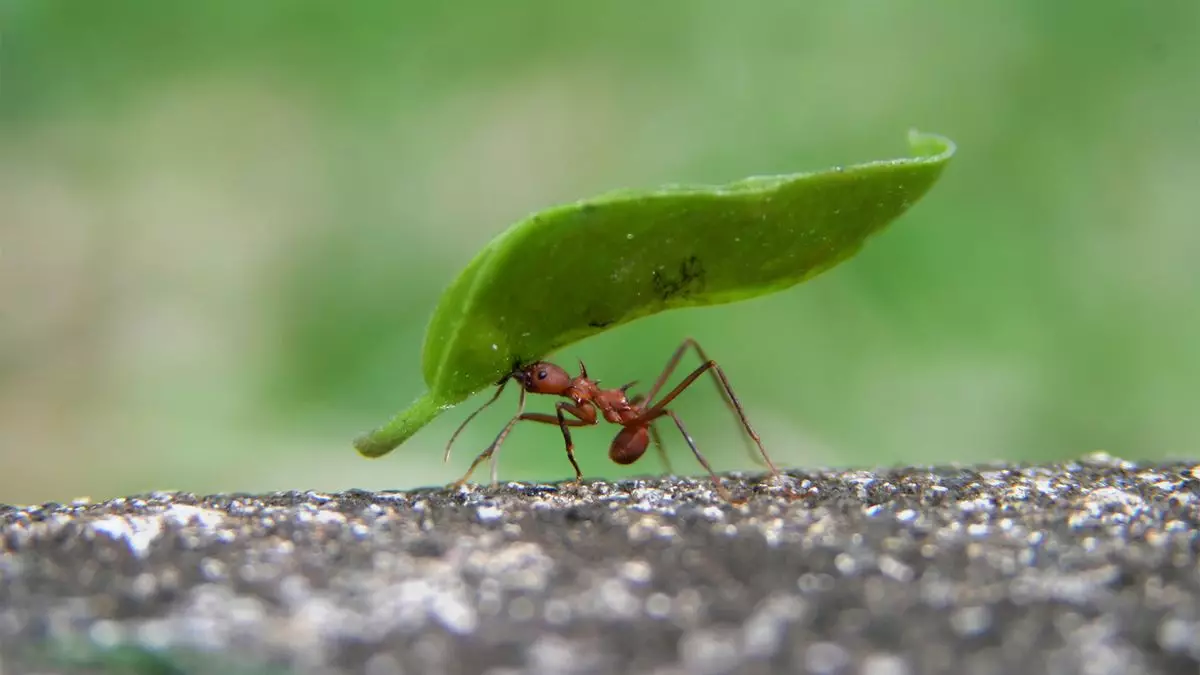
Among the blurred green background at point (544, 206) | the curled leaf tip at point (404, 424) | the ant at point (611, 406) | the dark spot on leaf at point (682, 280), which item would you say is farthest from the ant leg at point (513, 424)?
the blurred green background at point (544, 206)

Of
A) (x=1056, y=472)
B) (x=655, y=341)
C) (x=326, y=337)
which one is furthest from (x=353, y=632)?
(x=326, y=337)

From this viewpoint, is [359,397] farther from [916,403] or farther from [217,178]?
[916,403]

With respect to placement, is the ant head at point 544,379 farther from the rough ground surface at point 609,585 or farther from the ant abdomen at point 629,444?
the rough ground surface at point 609,585

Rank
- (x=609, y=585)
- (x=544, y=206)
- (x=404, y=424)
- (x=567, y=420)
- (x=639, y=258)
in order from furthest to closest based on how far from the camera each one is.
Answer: (x=544, y=206) < (x=567, y=420) < (x=404, y=424) < (x=639, y=258) < (x=609, y=585)

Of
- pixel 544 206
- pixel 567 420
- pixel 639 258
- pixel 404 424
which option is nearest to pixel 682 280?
pixel 639 258

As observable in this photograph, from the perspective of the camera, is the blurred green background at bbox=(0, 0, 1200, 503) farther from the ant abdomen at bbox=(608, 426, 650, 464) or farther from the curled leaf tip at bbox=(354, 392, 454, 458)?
the curled leaf tip at bbox=(354, 392, 454, 458)

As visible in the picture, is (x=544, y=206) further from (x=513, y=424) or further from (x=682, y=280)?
(x=682, y=280)

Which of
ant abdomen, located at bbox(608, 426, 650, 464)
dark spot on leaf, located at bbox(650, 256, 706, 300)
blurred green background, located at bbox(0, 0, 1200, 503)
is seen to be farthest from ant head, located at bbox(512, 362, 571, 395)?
blurred green background, located at bbox(0, 0, 1200, 503)
